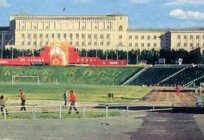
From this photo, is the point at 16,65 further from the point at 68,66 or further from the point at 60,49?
the point at 60,49

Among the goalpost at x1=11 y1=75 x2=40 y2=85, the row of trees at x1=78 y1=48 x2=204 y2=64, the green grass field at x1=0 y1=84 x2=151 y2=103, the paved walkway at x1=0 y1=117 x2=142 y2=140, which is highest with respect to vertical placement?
the row of trees at x1=78 y1=48 x2=204 y2=64

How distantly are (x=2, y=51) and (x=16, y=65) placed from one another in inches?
1740

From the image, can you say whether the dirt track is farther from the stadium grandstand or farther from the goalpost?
the goalpost

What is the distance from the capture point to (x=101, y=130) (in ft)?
84.3

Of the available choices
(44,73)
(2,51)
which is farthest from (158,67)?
(2,51)

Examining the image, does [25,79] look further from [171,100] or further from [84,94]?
[171,100]

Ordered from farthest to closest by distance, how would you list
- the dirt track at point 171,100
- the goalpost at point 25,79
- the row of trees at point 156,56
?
Result: the row of trees at point 156,56 < the goalpost at point 25,79 < the dirt track at point 171,100

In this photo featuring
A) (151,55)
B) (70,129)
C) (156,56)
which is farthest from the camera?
(151,55)

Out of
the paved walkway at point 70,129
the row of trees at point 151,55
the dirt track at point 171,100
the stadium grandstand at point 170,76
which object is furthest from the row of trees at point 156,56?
the paved walkway at point 70,129

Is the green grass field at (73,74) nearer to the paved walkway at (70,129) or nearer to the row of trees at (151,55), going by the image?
the row of trees at (151,55)

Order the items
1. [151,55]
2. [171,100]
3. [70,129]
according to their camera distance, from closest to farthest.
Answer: [70,129], [171,100], [151,55]

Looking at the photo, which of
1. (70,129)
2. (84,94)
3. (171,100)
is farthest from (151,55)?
(70,129)

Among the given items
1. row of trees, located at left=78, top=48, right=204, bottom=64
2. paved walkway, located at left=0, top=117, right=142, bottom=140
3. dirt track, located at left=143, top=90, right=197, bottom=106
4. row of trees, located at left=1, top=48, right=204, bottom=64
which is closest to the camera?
paved walkway, located at left=0, top=117, right=142, bottom=140

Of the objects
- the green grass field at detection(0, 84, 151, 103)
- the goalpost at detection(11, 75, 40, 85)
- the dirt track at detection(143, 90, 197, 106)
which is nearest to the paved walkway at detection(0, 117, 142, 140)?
the dirt track at detection(143, 90, 197, 106)
